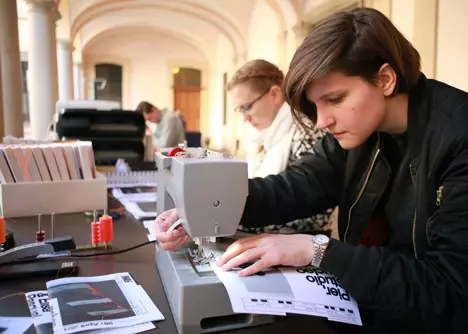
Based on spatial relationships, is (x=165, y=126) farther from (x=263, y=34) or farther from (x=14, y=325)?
(x=14, y=325)

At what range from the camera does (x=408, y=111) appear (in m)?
0.92

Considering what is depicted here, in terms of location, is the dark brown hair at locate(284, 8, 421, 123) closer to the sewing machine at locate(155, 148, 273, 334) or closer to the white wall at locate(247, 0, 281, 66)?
the sewing machine at locate(155, 148, 273, 334)

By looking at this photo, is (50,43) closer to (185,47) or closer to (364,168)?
(364,168)

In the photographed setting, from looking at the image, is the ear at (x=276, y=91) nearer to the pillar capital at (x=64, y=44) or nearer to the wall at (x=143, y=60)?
the pillar capital at (x=64, y=44)

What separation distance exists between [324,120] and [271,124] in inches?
31.3

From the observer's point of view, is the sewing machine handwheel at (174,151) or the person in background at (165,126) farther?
the person in background at (165,126)

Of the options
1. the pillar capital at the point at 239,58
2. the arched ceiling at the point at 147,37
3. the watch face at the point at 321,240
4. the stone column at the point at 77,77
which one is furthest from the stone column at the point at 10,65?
the arched ceiling at the point at 147,37

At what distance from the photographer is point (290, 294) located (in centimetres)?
77

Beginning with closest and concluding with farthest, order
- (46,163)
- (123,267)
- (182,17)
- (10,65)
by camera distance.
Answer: (123,267)
(46,163)
(10,65)
(182,17)

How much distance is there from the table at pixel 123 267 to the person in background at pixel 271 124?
44 cm

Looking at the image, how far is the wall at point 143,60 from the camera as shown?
36.9ft

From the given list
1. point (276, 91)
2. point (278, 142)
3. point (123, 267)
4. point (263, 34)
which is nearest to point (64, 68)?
point (263, 34)

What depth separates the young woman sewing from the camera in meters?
0.75

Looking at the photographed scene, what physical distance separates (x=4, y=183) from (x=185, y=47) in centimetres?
1077
